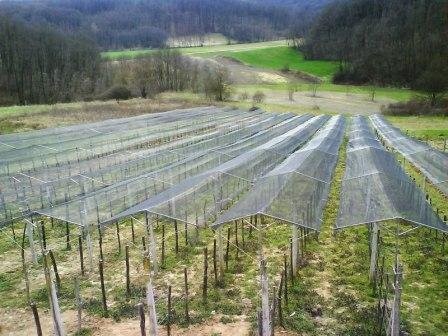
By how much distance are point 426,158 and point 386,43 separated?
65927 mm

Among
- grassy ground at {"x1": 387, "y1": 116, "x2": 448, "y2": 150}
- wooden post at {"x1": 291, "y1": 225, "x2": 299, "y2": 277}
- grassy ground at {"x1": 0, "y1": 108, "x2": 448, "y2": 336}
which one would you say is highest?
wooden post at {"x1": 291, "y1": 225, "x2": 299, "y2": 277}

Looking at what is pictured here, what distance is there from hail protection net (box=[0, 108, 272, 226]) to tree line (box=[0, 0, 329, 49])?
98.7 metres

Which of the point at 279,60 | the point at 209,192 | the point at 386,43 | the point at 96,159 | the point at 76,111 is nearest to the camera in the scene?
the point at 209,192

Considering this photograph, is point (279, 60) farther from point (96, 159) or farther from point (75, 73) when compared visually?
point (96, 159)

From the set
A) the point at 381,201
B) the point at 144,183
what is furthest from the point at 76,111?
the point at 381,201

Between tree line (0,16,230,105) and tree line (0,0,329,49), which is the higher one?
tree line (0,0,329,49)

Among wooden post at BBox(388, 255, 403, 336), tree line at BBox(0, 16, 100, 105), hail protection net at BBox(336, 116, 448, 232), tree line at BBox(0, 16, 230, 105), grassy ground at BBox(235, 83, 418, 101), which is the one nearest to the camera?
wooden post at BBox(388, 255, 403, 336)

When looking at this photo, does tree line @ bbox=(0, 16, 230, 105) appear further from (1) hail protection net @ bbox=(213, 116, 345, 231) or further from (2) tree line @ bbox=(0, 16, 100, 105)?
(1) hail protection net @ bbox=(213, 116, 345, 231)

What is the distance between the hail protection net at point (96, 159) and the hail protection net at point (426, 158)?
8896 millimetres

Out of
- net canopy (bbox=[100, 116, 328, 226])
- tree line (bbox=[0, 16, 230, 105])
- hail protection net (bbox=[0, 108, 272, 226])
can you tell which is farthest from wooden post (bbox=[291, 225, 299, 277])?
tree line (bbox=[0, 16, 230, 105])

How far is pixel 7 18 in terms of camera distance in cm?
5750

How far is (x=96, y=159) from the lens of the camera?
66.5 ft

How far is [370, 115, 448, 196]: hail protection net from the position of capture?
18281 millimetres

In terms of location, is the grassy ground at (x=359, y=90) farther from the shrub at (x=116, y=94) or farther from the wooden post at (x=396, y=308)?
the wooden post at (x=396, y=308)
